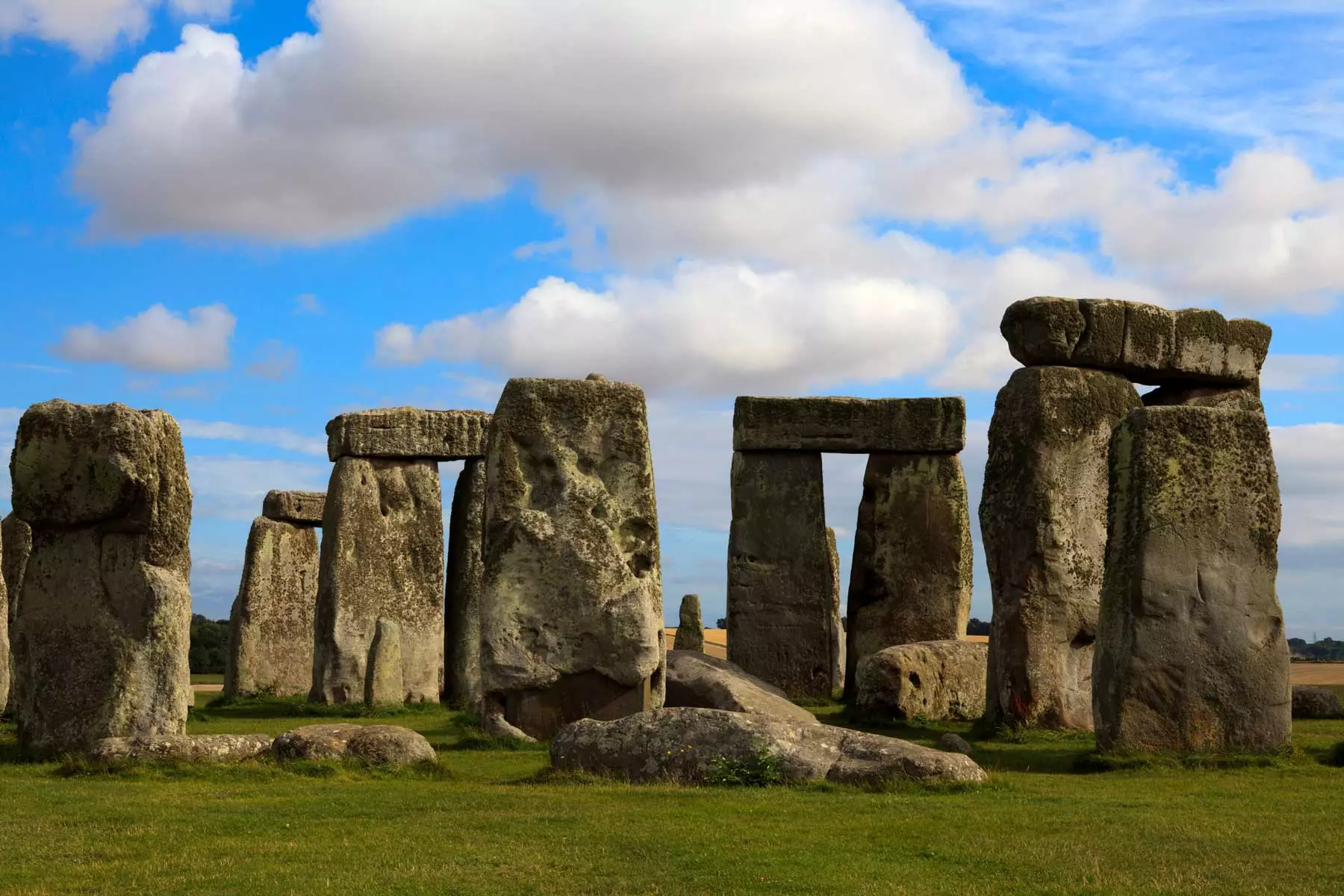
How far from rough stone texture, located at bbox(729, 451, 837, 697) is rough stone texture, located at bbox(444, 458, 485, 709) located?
3.53 m

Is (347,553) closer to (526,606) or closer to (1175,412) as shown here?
(526,606)

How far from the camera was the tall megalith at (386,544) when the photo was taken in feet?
73.3

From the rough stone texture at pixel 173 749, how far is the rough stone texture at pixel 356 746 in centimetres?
30

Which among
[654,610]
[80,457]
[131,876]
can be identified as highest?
[80,457]

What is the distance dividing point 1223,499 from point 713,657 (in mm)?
6623

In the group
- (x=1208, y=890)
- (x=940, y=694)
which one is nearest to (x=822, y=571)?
(x=940, y=694)

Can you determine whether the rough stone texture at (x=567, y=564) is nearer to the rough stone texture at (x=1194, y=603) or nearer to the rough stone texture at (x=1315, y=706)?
the rough stone texture at (x=1194, y=603)

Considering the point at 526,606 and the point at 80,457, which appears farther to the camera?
the point at 526,606

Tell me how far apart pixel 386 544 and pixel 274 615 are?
172 inches

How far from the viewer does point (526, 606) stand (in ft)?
49.9

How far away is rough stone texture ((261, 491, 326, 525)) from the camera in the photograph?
27125mm

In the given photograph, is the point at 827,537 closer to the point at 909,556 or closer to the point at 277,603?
the point at 909,556

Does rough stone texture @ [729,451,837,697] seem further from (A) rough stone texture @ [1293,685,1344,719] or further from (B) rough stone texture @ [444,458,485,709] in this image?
(A) rough stone texture @ [1293,685,1344,719]

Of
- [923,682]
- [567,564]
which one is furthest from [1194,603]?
[923,682]
